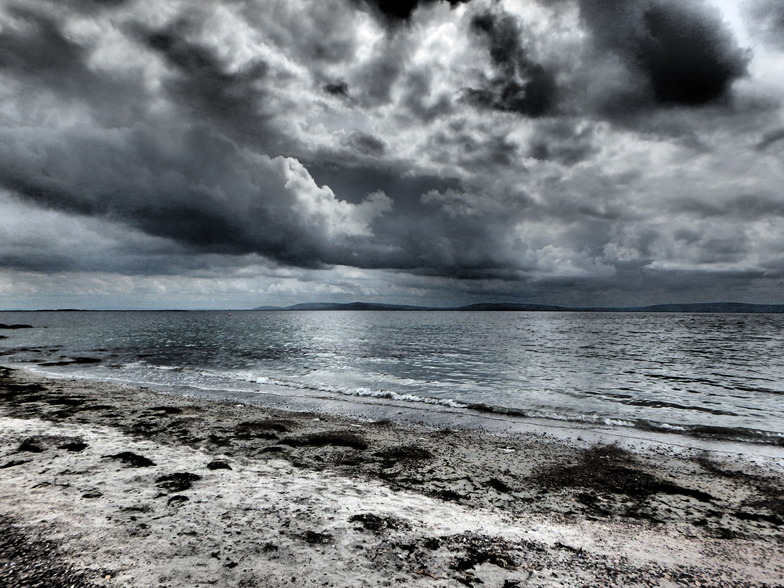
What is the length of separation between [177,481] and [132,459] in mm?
2084

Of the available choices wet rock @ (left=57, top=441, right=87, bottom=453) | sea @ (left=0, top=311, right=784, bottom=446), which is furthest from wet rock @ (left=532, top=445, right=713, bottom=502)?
wet rock @ (left=57, top=441, right=87, bottom=453)

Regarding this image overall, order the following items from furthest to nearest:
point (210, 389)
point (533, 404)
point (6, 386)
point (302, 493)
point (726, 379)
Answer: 1. point (726, 379)
2. point (210, 389)
3. point (6, 386)
4. point (533, 404)
5. point (302, 493)

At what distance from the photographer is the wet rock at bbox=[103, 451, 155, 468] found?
8.33 m

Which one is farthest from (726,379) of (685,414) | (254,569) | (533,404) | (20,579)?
(20,579)

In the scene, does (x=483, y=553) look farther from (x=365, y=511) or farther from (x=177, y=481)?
(x=177, y=481)

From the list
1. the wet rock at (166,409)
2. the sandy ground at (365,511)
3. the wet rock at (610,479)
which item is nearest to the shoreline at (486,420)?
the sandy ground at (365,511)

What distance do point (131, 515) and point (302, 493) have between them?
273 centimetres

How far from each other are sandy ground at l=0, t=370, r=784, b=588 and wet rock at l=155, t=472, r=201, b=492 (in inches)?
1.5

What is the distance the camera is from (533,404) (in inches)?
732

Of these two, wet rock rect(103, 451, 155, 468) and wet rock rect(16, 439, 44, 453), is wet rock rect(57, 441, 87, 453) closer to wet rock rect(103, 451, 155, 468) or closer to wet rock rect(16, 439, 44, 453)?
wet rock rect(16, 439, 44, 453)

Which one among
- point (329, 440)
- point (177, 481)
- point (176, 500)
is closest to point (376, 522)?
point (176, 500)

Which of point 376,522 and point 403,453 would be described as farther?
point 403,453

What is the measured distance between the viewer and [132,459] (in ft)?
28.5

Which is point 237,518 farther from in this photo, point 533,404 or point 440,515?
point 533,404
